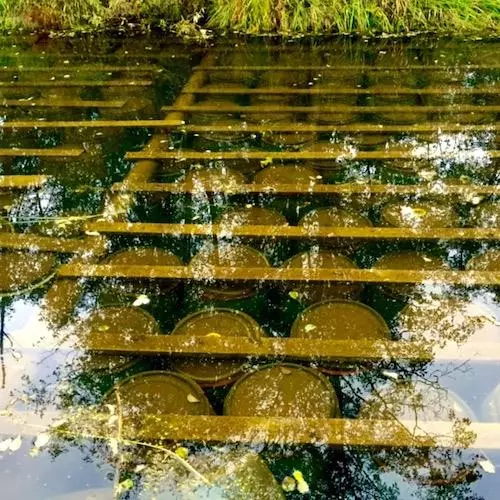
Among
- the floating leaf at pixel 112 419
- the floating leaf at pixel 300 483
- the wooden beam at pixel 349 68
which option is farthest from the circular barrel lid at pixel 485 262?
the wooden beam at pixel 349 68

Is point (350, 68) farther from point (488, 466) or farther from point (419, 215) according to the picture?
point (488, 466)

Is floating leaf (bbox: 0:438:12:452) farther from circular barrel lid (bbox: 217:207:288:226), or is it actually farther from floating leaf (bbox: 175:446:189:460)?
circular barrel lid (bbox: 217:207:288:226)

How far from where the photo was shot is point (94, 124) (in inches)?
226

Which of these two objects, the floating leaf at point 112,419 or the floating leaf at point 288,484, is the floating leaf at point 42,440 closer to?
the floating leaf at point 112,419

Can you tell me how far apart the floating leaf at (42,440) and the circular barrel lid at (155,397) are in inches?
11.3

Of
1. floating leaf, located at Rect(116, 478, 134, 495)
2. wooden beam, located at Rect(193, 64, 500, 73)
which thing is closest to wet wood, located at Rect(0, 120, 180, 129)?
wooden beam, located at Rect(193, 64, 500, 73)

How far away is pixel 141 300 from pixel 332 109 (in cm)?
323

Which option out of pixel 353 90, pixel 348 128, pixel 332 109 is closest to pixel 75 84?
pixel 332 109

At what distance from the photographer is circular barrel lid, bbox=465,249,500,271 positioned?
3621mm

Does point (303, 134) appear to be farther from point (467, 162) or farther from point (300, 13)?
point (300, 13)

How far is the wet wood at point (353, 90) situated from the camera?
621 centimetres

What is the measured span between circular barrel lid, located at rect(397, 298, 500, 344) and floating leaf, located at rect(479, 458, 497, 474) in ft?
2.39

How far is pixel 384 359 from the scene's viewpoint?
2957 mm

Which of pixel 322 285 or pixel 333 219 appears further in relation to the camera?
pixel 333 219
